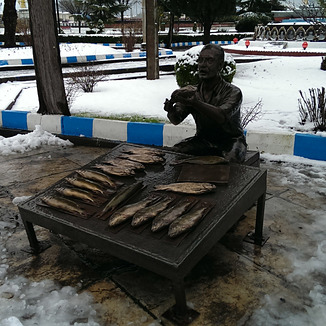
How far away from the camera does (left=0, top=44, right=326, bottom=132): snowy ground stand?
687 centimetres

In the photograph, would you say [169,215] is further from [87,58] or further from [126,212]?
[87,58]

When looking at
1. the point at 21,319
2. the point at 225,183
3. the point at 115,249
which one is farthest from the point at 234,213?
the point at 21,319

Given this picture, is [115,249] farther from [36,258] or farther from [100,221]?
[36,258]

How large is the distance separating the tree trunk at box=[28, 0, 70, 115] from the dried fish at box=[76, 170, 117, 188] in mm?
4175

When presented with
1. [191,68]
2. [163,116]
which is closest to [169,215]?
[163,116]

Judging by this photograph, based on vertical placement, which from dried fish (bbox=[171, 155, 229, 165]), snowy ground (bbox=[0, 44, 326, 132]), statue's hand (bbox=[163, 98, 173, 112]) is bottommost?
snowy ground (bbox=[0, 44, 326, 132])

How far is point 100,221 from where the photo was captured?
2473mm

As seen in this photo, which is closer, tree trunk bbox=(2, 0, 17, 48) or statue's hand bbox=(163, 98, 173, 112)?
statue's hand bbox=(163, 98, 173, 112)

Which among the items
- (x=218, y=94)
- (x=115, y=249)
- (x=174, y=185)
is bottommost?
(x=115, y=249)

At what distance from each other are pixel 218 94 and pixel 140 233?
1564mm

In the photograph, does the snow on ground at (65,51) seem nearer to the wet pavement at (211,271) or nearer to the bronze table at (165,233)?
the wet pavement at (211,271)

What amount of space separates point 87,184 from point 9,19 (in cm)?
2048

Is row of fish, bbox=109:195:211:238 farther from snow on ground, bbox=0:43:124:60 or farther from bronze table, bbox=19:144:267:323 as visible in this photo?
snow on ground, bbox=0:43:124:60

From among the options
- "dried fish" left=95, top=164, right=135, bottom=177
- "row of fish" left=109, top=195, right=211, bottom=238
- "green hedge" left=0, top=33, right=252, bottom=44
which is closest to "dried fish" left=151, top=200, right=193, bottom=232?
"row of fish" left=109, top=195, right=211, bottom=238
